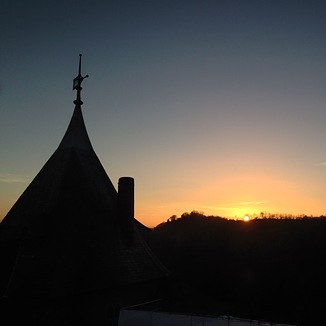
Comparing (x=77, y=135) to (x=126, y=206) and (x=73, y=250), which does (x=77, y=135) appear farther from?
(x=73, y=250)

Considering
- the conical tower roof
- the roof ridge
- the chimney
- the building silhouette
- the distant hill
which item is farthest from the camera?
the distant hill

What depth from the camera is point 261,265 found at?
32875 mm

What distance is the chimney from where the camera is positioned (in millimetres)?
14711

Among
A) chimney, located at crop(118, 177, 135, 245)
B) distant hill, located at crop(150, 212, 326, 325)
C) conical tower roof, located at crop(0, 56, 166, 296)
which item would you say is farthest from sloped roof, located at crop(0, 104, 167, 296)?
distant hill, located at crop(150, 212, 326, 325)

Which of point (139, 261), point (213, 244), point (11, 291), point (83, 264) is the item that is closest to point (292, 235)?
point (213, 244)

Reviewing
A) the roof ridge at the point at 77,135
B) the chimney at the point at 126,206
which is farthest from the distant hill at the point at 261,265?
the roof ridge at the point at 77,135

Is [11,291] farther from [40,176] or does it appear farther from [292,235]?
[292,235]

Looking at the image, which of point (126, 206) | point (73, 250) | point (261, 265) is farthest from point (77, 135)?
point (261, 265)

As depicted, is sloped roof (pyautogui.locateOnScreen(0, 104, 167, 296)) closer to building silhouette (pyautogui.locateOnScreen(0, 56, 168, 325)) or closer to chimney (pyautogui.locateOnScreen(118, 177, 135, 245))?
building silhouette (pyautogui.locateOnScreen(0, 56, 168, 325))

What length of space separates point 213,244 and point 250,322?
108 feet

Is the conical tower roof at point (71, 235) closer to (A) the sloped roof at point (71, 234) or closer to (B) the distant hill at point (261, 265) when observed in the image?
(A) the sloped roof at point (71, 234)

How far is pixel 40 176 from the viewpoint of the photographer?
15.8m

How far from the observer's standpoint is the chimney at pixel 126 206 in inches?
579

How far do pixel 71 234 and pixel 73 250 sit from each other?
30.8 inches
